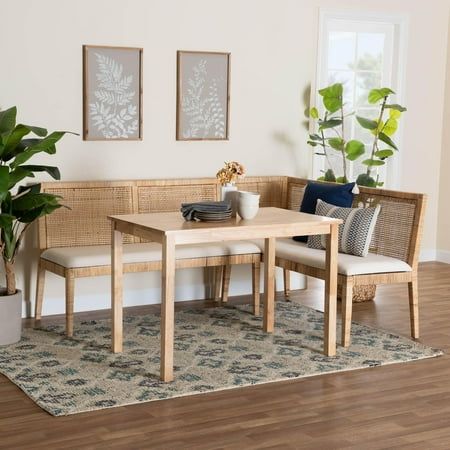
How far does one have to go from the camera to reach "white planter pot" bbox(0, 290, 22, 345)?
483cm

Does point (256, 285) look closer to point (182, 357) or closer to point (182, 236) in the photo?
point (182, 357)

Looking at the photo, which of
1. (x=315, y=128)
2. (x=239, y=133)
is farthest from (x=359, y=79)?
(x=239, y=133)

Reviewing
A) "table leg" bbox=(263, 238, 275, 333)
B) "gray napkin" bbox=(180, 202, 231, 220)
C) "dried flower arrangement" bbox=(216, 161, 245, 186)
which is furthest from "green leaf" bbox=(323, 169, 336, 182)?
"gray napkin" bbox=(180, 202, 231, 220)

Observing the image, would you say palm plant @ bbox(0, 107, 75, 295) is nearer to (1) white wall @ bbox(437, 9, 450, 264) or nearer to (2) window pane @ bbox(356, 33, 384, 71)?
(2) window pane @ bbox(356, 33, 384, 71)

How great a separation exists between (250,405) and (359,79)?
391cm

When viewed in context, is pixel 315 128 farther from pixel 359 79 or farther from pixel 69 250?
pixel 69 250

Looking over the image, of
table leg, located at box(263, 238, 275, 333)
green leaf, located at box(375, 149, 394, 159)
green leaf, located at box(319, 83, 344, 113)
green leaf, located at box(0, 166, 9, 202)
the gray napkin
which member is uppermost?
green leaf, located at box(319, 83, 344, 113)

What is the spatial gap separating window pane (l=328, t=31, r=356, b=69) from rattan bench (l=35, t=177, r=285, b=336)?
168 centimetres

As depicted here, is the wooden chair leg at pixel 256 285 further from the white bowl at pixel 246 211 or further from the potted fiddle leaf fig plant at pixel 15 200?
the potted fiddle leaf fig plant at pixel 15 200

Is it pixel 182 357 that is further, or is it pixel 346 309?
pixel 346 309

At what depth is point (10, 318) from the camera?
4.86 m

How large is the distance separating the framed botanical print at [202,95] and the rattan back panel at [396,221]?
3.63 feet

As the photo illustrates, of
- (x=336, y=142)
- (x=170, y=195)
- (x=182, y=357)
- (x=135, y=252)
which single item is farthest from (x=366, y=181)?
(x=182, y=357)

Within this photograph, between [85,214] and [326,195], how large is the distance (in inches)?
58.3
